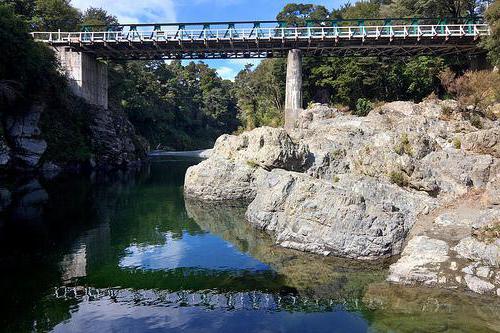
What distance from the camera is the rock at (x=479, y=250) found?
49.3ft

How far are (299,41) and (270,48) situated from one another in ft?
13.4

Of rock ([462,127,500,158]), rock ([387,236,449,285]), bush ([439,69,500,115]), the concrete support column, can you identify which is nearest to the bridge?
the concrete support column

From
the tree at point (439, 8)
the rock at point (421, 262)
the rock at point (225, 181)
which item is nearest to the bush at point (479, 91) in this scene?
the rock at point (225, 181)

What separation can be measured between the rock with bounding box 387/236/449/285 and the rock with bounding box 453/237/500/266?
55cm

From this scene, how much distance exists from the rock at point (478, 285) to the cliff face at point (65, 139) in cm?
3656

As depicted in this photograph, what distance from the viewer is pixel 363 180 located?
2247cm

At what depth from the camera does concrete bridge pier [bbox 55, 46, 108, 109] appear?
56219mm

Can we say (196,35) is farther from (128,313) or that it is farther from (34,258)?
(128,313)

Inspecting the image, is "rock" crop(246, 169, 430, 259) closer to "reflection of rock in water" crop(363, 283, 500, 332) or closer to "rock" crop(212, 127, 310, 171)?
"reflection of rock in water" crop(363, 283, 500, 332)

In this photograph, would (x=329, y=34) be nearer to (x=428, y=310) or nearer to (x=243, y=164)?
(x=243, y=164)

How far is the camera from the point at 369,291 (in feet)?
49.2

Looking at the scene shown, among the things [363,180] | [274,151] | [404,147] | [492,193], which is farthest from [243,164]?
[492,193]

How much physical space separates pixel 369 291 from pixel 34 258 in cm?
1392

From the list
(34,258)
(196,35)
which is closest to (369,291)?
(34,258)
